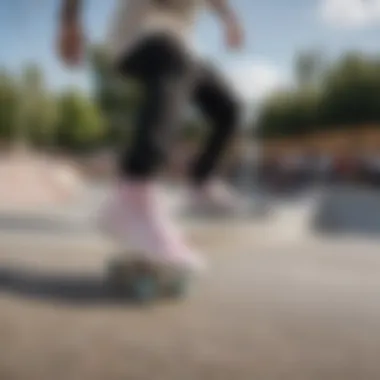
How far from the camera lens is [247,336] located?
1393mm

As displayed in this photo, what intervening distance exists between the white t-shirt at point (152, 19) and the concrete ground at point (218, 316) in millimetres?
313

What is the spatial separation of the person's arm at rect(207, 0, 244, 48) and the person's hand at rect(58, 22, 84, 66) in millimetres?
219

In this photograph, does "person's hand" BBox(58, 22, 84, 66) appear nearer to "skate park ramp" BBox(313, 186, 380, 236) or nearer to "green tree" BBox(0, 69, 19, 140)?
"green tree" BBox(0, 69, 19, 140)

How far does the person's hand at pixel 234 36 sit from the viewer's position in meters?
1.37

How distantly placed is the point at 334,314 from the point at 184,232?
271mm

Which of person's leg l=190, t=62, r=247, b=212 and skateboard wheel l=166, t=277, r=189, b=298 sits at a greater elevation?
person's leg l=190, t=62, r=247, b=212

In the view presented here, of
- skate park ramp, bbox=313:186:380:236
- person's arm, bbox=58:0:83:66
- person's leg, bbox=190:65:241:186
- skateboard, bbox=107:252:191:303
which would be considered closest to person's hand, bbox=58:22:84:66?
person's arm, bbox=58:0:83:66

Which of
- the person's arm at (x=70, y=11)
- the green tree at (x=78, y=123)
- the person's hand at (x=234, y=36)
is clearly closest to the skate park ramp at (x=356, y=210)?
the person's hand at (x=234, y=36)

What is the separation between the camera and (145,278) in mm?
1429

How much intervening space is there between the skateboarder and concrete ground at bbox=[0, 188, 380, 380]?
0.20 feet

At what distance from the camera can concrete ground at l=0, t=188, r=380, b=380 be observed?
1.38 metres

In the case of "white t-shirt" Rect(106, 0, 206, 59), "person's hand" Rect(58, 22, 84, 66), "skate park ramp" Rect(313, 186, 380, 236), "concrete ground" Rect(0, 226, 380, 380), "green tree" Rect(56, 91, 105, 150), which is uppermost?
"white t-shirt" Rect(106, 0, 206, 59)

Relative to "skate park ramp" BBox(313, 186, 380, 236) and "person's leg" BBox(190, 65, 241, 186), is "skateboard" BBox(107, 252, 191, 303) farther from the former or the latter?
"skate park ramp" BBox(313, 186, 380, 236)

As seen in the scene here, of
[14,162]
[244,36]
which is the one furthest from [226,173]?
[14,162]
